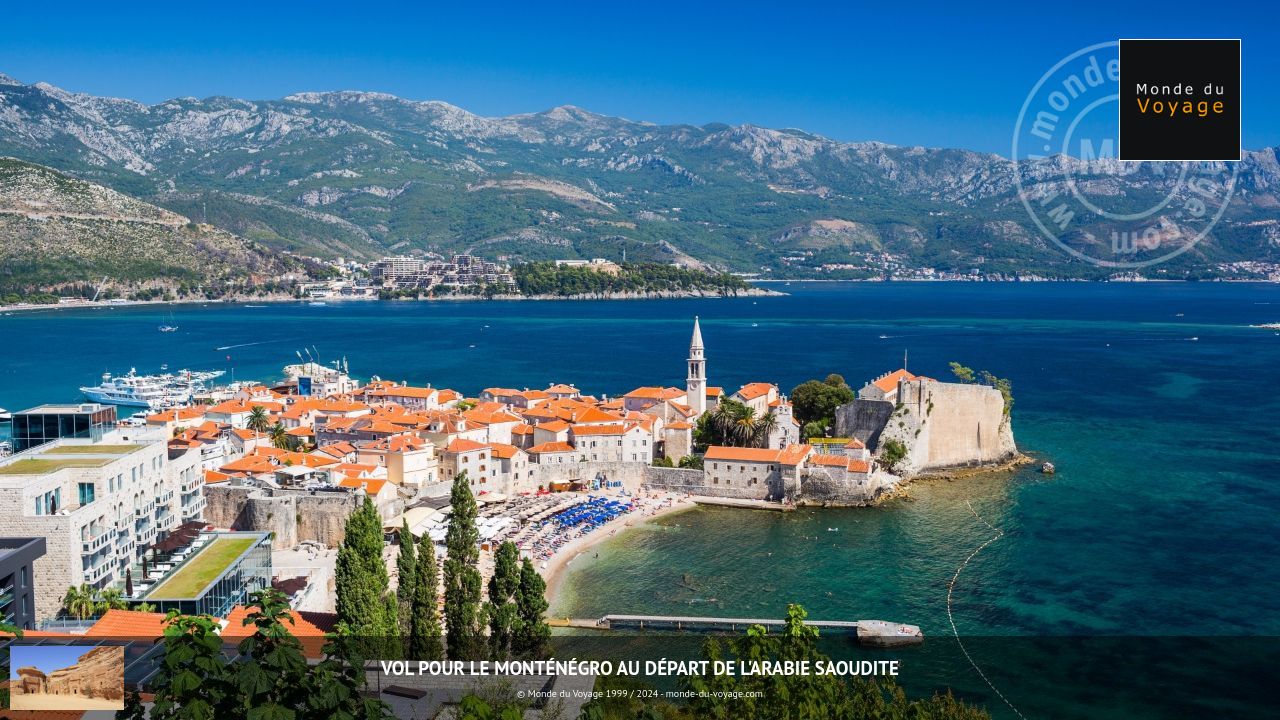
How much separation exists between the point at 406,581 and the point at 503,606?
218cm

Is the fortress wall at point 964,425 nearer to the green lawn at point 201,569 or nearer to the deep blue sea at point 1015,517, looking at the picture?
the deep blue sea at point 1015,517

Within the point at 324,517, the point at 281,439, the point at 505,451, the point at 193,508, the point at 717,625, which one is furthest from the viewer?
the point at 281,439

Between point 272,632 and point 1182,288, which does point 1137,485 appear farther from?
point 1182,288

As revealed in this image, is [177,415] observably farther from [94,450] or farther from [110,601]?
[110,601]

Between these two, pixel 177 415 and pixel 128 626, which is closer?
pixel 128 626

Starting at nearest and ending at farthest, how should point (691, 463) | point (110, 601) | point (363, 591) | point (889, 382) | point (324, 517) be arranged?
point (110, 601), point (363, 591), point (324, 517), point (691, 463), point (889, 382)

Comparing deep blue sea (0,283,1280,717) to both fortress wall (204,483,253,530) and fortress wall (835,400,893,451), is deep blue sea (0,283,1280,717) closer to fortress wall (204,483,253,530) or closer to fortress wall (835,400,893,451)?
fortress wall (835,400,893,451)

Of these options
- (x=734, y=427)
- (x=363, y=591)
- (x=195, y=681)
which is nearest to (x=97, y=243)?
(x=734, y=427)

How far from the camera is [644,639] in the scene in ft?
70.5

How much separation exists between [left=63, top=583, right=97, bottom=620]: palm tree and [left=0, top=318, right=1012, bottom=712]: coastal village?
0.11 metres

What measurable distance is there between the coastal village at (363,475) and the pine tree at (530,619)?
428cm

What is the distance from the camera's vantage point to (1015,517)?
3139 centimetres

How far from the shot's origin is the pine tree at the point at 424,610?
1845 cm

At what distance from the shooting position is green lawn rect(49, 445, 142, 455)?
70.7 ft
